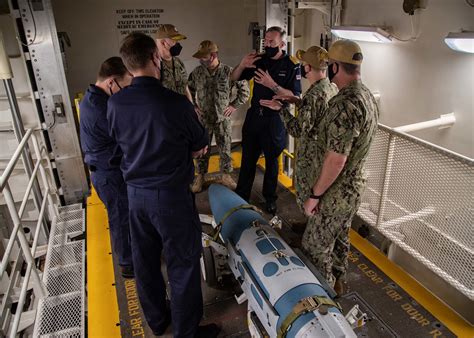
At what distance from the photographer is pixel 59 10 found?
484cm

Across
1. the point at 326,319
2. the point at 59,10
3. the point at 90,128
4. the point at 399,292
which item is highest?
the point at 59,10

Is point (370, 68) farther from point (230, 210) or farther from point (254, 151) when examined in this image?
point (230, 210)

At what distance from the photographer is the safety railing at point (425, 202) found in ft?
8.52

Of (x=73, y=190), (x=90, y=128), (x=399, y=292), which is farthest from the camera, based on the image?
(x=73, y=190)

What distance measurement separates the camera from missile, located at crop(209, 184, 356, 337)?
2.06m

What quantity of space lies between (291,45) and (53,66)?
2948 mm

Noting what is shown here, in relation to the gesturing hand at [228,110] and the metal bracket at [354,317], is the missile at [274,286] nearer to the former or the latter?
the metal bracket at [354,317]

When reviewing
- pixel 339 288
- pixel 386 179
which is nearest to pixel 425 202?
pixel 386 179

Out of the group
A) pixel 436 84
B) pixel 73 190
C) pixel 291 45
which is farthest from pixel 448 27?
pixel 73 190

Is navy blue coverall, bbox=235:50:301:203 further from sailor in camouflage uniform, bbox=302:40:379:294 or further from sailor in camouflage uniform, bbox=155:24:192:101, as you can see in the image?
sailor in camouflage uniform, bbox=302:40:379:294

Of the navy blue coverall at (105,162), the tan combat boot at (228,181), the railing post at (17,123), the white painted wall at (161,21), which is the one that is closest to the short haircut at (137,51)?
the navy blue coverall at (105,162)

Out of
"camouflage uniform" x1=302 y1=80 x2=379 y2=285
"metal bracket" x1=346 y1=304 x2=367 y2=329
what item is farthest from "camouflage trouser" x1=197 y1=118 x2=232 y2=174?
"metal bracket" x1=346 y1=304 x2=367 y2=329

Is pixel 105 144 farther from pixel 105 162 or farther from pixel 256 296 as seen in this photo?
pixel 256 296

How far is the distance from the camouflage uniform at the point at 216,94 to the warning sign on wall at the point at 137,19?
153cm
